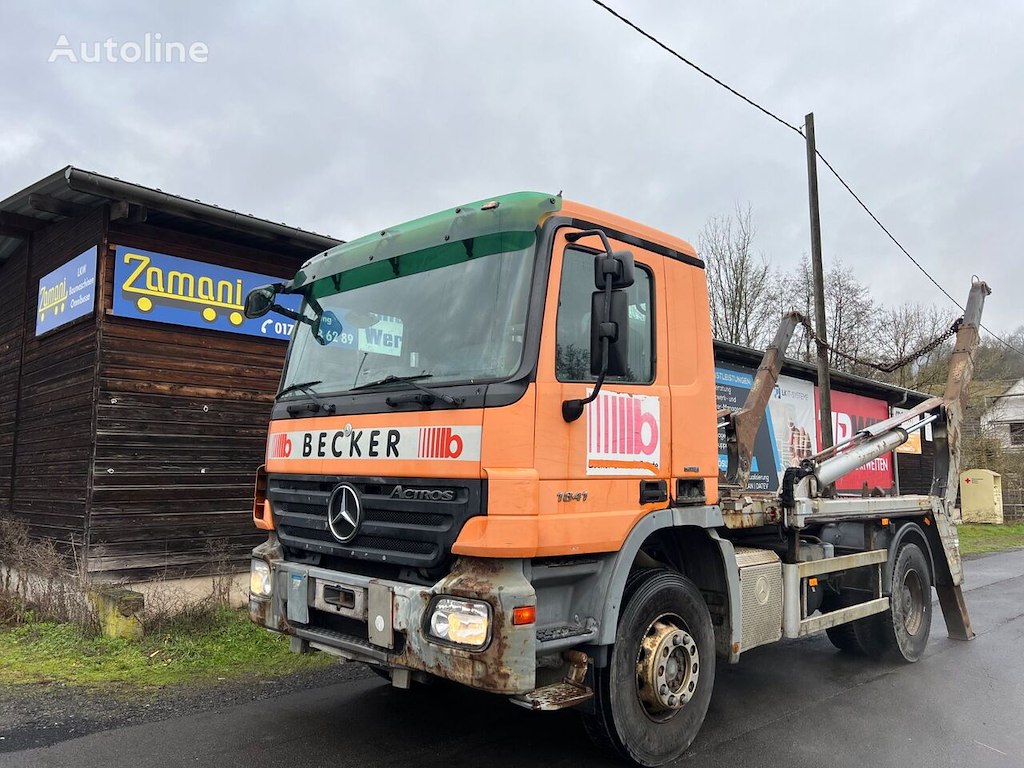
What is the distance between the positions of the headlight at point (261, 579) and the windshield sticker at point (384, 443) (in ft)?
2.10

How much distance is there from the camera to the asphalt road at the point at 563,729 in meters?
4.08

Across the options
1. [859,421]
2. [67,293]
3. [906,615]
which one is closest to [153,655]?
[67,293]

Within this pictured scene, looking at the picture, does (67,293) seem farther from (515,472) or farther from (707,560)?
(707,560)

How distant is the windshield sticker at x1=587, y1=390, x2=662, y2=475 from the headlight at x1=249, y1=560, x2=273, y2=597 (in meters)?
2.08

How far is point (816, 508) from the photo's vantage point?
5.49 meters

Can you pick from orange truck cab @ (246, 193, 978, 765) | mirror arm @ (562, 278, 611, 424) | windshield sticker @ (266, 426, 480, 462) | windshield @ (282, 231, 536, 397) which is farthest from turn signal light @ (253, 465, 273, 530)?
mirror arm @ (562, 278, 611, 424)

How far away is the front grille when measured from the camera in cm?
343

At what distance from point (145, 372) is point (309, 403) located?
13.3ft

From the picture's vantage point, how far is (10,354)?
953 centimetres

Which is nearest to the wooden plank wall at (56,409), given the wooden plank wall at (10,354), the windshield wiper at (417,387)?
the wooden plank wall at (10,354)

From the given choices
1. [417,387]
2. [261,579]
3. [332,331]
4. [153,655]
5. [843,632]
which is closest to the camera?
[417,387]

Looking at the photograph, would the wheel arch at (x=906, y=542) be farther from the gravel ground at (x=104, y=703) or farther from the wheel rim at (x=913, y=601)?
the gravel ground at (x=104, y=703)

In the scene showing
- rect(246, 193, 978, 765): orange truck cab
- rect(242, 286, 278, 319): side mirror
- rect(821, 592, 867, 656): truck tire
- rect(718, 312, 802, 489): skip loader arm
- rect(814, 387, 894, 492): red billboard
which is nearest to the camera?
rect(246, 193, 978, 765): orange truck cab

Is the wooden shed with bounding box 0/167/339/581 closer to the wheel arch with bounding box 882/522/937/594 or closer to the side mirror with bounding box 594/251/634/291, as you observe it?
the side mirror with bounding box 594/251/634/291
